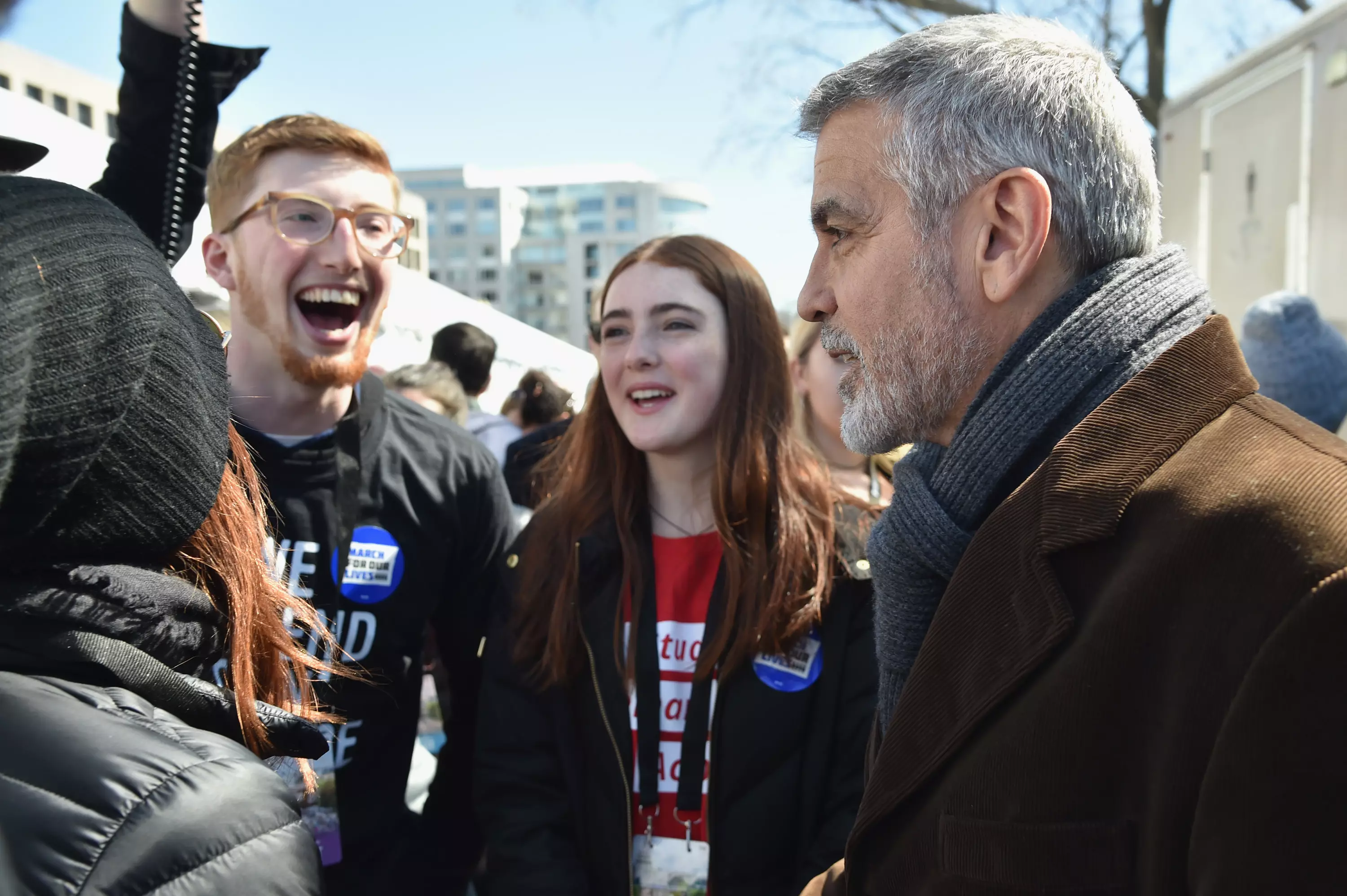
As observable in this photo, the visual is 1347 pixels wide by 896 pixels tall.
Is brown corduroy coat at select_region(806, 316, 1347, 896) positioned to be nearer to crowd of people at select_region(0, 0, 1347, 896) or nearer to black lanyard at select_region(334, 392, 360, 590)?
crowd of people at select_region(0, 0, 1347, 896)

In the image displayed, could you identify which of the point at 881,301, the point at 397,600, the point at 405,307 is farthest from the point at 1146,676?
the point at 405,307

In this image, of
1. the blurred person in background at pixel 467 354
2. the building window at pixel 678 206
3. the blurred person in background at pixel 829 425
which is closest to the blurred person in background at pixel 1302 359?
the blurred person in background at pixel 829 425

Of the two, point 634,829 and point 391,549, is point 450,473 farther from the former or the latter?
point 634,829

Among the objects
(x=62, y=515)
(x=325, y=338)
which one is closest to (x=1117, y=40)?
(x=325, y=338)

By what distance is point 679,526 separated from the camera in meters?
2.63

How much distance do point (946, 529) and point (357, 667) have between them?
1.64 metres

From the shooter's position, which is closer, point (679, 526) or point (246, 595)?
point (246, 595)

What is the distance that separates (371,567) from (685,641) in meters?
0.83

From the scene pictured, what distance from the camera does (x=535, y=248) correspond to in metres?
109

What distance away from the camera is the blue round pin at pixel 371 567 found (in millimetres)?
2443

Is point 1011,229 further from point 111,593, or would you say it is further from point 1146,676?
point 111,593

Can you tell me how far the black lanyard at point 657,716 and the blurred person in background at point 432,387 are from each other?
3.13 meters

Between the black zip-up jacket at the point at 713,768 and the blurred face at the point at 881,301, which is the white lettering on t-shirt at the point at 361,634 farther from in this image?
the blurred face at the point at 881,301

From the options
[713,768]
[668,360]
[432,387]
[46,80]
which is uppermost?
[46,80]
